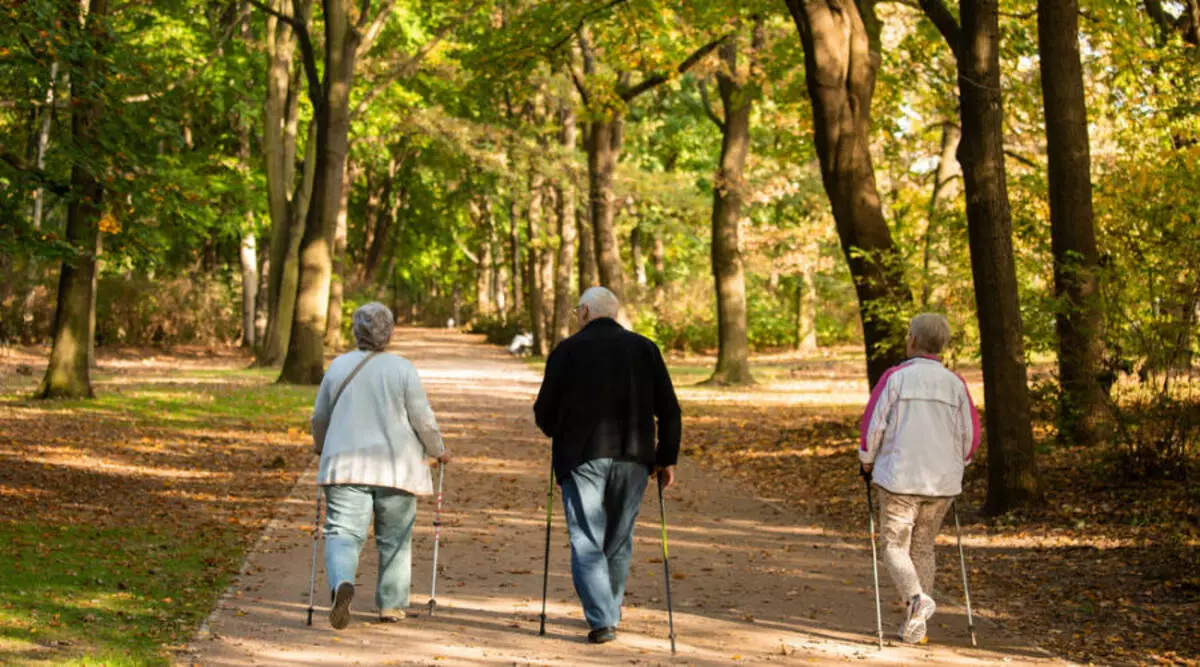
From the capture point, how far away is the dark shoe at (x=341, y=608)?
23.6ft

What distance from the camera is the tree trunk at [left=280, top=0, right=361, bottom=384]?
27719mm

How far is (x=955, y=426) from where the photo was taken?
293 inches

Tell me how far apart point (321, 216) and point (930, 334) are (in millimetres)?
21687

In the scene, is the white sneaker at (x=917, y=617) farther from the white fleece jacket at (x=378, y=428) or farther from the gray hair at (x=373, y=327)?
the gray hair at (x=373, y=327)

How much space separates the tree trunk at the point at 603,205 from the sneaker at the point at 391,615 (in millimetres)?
22029

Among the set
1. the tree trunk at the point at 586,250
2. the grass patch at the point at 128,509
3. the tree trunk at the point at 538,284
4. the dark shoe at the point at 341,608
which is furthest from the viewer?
the tree trunk at the point at 538,284

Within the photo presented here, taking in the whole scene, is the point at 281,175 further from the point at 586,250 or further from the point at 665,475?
the point at 665,475

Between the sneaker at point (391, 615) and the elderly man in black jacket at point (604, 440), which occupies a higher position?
the elderly man in black jacket at point (604, 440)

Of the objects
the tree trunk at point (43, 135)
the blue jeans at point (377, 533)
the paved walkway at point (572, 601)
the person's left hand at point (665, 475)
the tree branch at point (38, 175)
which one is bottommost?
the paved walkway at point (572, 601)

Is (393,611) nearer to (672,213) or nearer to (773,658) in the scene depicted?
(773,658)

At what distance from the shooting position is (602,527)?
7.40 m

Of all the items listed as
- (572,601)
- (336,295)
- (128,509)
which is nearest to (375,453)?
(572,601)

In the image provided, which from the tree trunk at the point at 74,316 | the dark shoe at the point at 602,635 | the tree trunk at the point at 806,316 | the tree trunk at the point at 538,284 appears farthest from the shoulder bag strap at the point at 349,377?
the tree trunk at the point at 806,316

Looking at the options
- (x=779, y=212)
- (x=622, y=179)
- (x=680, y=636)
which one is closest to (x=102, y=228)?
(x=680, y=636)
